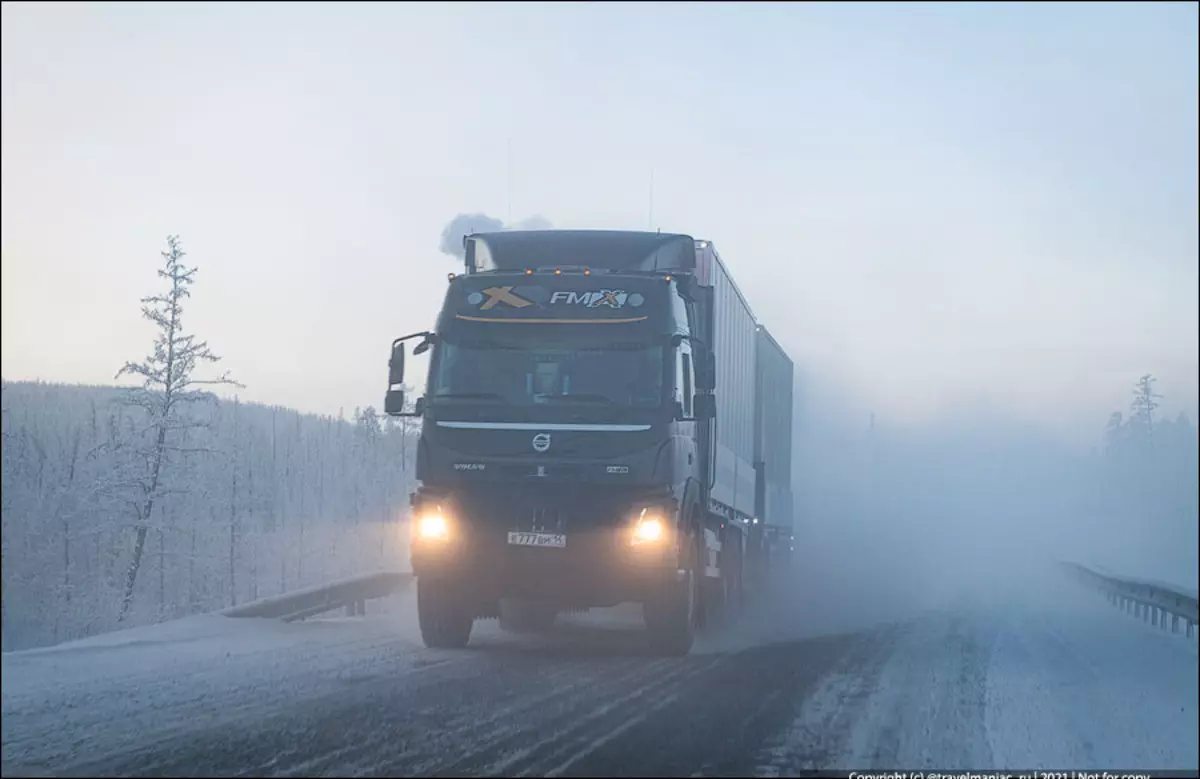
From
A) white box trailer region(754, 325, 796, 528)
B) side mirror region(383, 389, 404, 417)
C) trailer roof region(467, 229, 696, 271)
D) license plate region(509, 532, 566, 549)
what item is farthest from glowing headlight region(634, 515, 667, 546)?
white box trailer region(754, 325, 796, 528)

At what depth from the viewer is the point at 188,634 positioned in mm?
12797

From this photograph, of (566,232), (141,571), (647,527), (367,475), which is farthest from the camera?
(367,475)

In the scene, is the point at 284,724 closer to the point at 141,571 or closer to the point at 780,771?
the point at 780,771

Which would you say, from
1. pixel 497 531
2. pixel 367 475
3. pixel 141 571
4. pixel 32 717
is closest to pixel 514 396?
pixel 497 531

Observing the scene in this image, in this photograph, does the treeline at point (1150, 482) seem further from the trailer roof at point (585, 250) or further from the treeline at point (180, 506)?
the trailer roof at point (585, 250)

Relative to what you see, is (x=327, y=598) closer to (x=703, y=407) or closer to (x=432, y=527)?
(x=432, y=527)

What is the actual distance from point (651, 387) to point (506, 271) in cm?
210

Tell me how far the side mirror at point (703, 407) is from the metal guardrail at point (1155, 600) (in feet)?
28.3

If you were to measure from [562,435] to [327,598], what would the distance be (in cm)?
668

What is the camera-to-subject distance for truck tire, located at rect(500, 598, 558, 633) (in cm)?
1462

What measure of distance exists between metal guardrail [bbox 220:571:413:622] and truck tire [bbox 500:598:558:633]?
2.57 meters

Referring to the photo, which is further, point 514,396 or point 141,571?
point 141,571

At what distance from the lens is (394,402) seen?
41.3 feet

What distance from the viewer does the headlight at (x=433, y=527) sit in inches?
465
